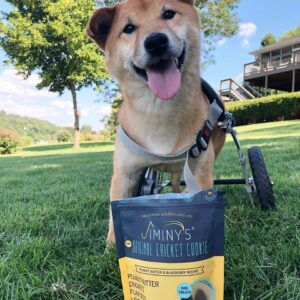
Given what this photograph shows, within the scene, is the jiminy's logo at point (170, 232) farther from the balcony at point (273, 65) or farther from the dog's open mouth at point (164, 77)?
the balcony at point (273, 65)

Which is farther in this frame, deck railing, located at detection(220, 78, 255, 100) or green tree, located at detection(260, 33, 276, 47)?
green tree, located at detection(260, 33, 276, 47)

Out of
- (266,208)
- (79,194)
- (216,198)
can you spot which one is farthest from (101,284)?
(79,194)

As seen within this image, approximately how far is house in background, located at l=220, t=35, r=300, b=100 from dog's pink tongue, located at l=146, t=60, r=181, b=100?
23344mm

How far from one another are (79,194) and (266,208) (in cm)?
176

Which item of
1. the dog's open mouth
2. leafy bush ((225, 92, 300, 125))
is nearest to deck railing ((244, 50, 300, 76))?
leafy bush ((225, 92, 300, 125))

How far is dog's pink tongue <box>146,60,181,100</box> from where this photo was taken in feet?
6.15

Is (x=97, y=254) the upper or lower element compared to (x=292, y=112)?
upper

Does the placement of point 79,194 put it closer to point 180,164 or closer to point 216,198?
point 180,164

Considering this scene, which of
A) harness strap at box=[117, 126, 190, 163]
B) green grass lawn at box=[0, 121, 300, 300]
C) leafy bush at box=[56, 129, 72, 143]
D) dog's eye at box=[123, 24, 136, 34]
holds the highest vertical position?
dog's eye at box=[123, 24, 136, 34]

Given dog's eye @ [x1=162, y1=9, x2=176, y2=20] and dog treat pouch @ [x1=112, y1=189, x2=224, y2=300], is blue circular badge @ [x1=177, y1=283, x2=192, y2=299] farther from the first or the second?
dog's eye @ [x1=162, y1=9, x2=176, y2=20]

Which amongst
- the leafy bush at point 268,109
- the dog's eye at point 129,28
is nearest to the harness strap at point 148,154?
the dog's eye at point 129,28

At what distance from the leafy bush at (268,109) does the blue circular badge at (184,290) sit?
59.9ft

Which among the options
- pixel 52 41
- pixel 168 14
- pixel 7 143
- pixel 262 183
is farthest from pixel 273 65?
pixel 168 14

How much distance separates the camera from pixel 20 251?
175 centimetres
